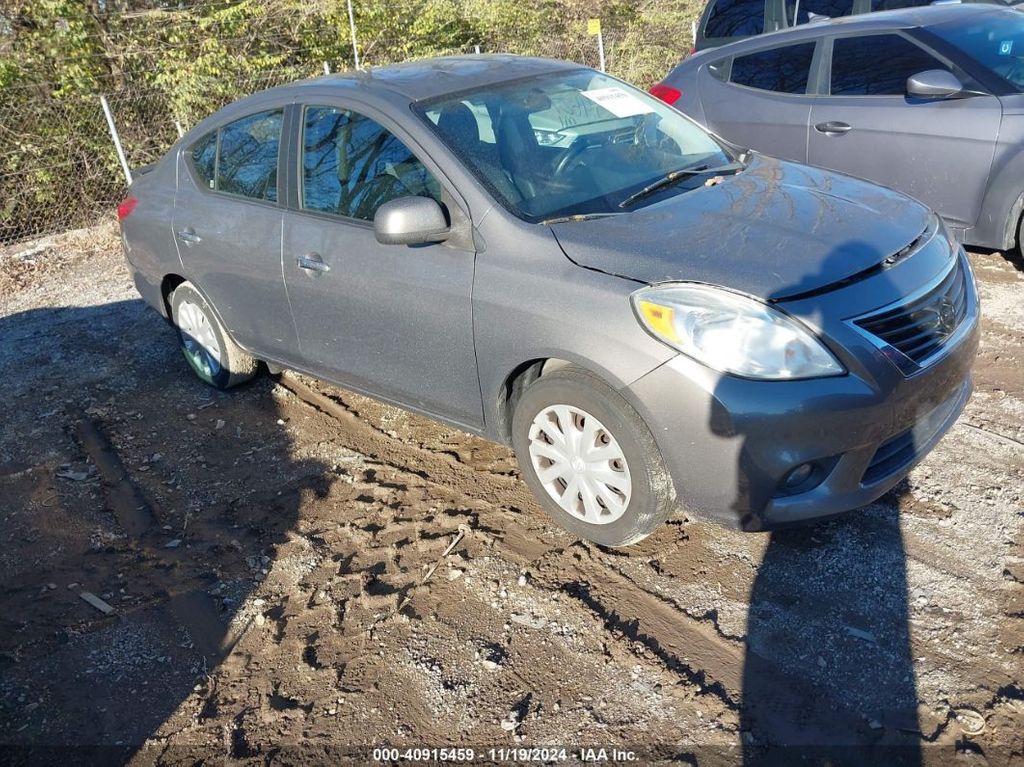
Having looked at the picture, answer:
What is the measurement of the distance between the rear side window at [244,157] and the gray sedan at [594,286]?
18mm

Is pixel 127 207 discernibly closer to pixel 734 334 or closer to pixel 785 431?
pixel 734 334

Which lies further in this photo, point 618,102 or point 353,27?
point 353,27

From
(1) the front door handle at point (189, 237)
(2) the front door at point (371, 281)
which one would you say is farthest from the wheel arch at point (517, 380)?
(1) the front door handle at point (189, 237)

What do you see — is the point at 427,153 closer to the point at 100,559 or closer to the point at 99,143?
the point at 100,559

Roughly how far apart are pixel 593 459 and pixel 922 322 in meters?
1.26

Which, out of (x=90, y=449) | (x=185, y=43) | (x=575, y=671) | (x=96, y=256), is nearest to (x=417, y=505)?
(x=575, y=671)

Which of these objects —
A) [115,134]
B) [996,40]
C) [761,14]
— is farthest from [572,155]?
[115,134]

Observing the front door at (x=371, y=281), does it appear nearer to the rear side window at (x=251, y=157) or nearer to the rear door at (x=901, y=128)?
the rear side window at (x=251, y=157)

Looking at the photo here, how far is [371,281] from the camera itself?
3.79 metres

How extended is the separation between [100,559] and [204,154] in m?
2.37

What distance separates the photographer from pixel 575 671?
9.36 ft

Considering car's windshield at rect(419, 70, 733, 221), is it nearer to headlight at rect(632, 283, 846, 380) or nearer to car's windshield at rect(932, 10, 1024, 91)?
headlight at rect(632, 283, 846, 380)

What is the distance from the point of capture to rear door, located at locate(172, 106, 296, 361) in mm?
4340

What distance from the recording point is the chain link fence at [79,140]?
9.66m
